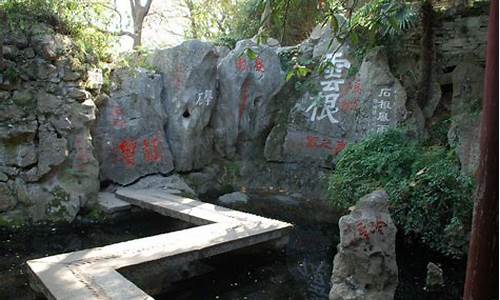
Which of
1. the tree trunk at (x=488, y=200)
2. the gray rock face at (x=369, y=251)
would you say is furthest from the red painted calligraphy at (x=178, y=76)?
the tree trunk at (x=488, y=200)

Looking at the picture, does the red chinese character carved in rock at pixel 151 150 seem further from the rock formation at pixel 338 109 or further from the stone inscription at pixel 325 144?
the stone inscription at pixel 325 144

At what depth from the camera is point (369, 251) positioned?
4129 mm

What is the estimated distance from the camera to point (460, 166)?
6129mm

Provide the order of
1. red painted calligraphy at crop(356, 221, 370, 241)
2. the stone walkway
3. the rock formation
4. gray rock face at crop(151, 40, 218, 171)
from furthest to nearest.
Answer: gray rock face at crop(151, 40, 218, 171)
the rock formation
red painted calligraphy at crop(356, 221, 370, 241)
the stone walkway

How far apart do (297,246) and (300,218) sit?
1.50 metres

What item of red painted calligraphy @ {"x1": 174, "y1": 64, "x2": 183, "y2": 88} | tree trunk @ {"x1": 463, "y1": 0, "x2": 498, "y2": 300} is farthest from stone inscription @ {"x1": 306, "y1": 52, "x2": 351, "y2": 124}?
tree trunk @ {"x1": 463, "y1": 0, "x2": 498, "y2": 300}

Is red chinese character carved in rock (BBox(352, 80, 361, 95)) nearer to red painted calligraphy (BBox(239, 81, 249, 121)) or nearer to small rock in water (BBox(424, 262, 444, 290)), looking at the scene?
red painted calligraphy (BBox(239, 81, 249, 121))

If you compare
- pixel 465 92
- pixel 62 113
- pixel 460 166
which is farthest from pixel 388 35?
pixel 62 113

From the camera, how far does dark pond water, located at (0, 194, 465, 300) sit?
5.09m

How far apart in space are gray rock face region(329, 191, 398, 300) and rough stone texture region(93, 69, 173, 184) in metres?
5.81

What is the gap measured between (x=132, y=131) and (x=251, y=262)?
4.24 metres

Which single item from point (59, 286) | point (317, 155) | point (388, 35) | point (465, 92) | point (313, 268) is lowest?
point (313, 268)

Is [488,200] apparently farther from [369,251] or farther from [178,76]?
[178,76]

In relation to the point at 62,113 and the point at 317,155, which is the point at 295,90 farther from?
the point at 62,113
